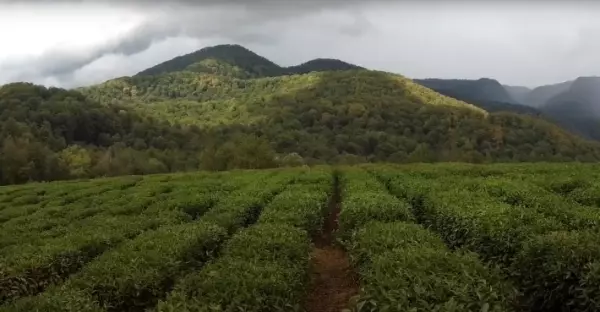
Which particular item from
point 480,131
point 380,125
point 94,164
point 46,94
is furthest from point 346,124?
point 46,94

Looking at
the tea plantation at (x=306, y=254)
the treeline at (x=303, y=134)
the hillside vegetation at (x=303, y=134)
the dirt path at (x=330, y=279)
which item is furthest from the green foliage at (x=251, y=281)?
the hillside vegetation at (x=303, y=134)

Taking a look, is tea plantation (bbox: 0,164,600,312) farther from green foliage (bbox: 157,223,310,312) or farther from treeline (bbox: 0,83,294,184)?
treeline (bbox: 0,83,294,184)

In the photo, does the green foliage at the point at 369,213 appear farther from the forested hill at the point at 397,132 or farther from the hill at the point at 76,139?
the forested hill at the point at 397,132

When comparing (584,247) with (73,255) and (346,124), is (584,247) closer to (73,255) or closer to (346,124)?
(73,255)

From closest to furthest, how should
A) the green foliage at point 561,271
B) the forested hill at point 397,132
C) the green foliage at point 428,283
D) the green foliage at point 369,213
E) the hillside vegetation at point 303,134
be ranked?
the green foliage at point 428,283 → the green foliage at point 561,271 → the green foliage at point 369,213 → the hillside vegetation at point 303,134 → the forested hill at point 397,132

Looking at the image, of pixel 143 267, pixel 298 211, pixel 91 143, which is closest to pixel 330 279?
pixel 298 211

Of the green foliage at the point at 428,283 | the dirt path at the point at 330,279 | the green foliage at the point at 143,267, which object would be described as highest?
the green foliage at the point at 428,283
